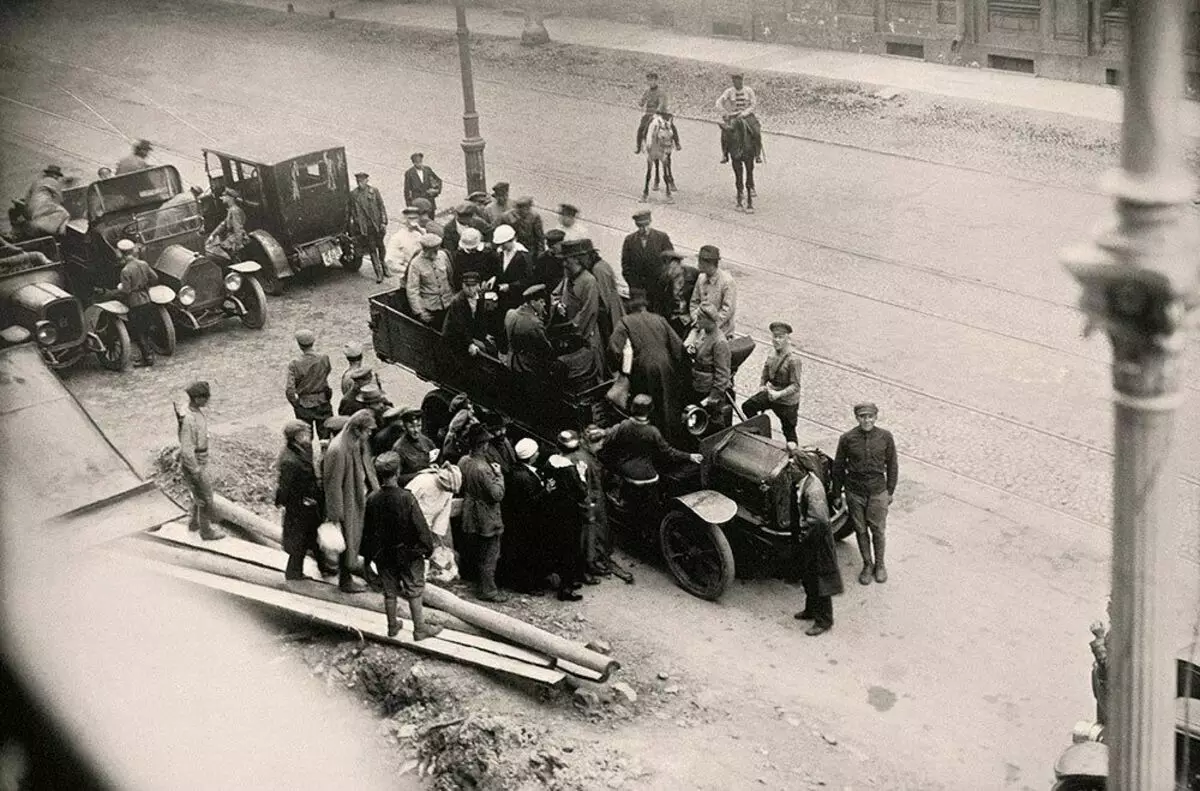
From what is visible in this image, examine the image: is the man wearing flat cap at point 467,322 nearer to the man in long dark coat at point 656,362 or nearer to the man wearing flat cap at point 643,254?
the man in long dark coat at point 656,362

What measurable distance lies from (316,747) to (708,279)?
469 cm

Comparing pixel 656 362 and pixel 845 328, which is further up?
pixel 656 362

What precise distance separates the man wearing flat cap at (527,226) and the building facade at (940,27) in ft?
26.4

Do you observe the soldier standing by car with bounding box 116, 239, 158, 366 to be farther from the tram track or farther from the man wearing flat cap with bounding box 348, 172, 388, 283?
the tram track

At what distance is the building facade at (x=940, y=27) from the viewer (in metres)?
16.9

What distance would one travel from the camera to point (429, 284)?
34.2 ft

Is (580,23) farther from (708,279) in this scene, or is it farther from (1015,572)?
(1015,572)

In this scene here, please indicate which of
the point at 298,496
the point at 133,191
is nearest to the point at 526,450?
the point at 298,496

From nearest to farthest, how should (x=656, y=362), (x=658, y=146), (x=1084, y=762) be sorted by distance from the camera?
(x=1084, y=762)
(x=656, y=362)
(x=658, y=146)

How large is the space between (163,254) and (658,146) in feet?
19.7

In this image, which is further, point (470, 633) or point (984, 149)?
point (984, 149)

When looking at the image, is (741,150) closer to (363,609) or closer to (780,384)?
(780,384)

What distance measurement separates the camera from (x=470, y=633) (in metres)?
7.68

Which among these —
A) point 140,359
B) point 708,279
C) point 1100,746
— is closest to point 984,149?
point 708,279
